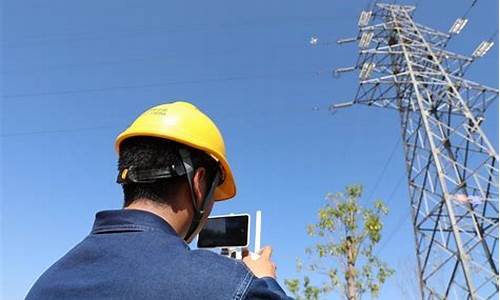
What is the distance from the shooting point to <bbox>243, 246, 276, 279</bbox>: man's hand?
1.26 meters

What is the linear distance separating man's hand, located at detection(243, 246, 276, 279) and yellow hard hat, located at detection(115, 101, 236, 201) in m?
0.28

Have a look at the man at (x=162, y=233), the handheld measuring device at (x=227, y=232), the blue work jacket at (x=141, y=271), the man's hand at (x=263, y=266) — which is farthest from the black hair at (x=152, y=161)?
the handheld measuring device at (x=227, y=232)

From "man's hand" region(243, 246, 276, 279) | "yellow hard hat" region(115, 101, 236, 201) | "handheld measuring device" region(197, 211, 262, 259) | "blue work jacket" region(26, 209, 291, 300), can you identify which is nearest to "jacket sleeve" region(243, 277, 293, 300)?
"blue work jacket" region(26, 209, 291, 300)

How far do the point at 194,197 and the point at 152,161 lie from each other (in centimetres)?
16

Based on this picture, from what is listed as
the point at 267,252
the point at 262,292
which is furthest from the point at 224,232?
the point at 262,292

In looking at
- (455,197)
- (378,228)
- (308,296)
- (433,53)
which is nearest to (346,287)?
(378,228)

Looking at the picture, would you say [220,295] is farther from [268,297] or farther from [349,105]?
[349,105]

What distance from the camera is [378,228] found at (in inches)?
460

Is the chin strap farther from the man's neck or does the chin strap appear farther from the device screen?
the device screen

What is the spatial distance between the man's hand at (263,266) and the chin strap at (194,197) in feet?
0.68

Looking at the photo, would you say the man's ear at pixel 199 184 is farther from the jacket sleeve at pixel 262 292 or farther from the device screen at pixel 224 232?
the device screen at pixel 224 232

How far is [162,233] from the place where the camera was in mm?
1035

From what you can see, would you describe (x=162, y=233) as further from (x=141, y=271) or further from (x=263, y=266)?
(x=263, y=266)

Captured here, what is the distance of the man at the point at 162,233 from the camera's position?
89 centimetres
